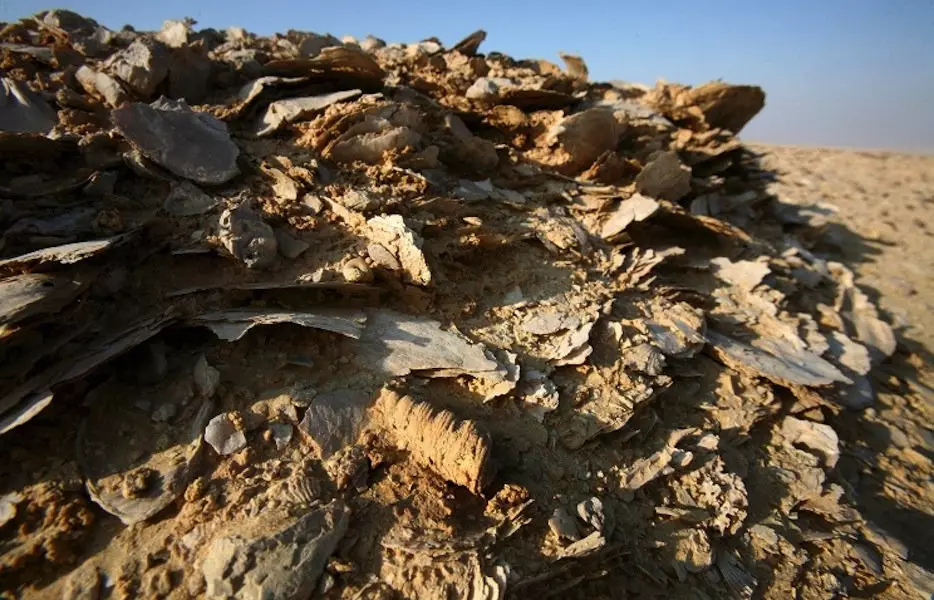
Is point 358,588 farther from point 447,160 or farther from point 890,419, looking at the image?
point 890,419

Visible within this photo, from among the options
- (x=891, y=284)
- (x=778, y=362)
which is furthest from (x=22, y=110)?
(x=891, y=284)

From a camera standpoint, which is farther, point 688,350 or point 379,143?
point 379,143

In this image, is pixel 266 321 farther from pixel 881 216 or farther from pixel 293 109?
pixel 881 216

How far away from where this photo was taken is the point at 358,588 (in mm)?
1725

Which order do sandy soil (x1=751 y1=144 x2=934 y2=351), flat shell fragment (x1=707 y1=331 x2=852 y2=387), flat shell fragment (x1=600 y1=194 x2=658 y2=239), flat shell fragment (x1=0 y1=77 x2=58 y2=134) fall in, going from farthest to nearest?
sandy soil (x1=751 y1=144 x2=934 y2=351), flat shell fragment (x1=600 y1=194 x2=658 y2=239), flat shell fragment (x1=707 y1=331 x2=852 y2=387), flat shell fragment (x1=0 y1=77 x2=58 y2=134)

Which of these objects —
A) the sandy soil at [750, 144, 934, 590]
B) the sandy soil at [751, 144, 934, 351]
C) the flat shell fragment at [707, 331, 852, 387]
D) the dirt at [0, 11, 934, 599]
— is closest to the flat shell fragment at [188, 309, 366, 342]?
the dirt at [0, 11, 934, 599]

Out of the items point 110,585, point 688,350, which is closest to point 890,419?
point 688,350

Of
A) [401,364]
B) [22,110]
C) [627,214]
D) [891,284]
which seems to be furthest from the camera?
[891,284]

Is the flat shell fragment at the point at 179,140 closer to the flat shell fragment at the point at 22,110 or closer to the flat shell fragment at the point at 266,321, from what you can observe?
the flat shell fragment at the point at 22,110

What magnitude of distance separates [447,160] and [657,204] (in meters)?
1.76

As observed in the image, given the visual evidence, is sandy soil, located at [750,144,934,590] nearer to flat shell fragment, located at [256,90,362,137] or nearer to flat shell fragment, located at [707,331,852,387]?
flat shell fragment, located at [707,331,852,387]

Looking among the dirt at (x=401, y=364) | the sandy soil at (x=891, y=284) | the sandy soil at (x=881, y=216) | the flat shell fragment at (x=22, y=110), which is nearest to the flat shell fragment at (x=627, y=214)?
the dirt at (x=401, y=364)

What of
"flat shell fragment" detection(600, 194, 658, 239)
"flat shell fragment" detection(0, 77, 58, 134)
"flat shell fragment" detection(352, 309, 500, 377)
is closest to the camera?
"flat shell fragment" detection(352, 309, 500, 377)

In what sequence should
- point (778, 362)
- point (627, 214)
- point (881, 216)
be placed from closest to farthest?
point (778, 362) < point (627, 214) < point (881, 216)
